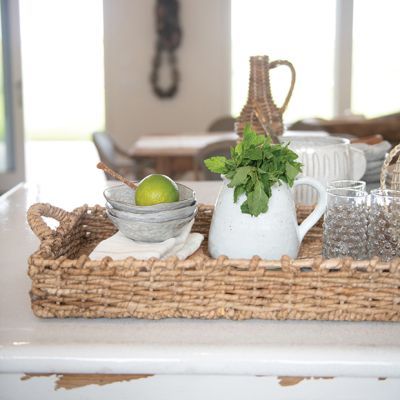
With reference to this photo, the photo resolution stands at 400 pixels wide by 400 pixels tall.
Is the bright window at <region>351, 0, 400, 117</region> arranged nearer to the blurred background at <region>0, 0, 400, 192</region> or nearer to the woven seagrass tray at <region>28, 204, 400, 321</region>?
the blurred background at <region>0, 0, 400, 192</region>

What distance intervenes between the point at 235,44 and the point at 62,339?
5.93 m

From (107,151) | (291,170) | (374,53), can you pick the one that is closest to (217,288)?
(291,170)

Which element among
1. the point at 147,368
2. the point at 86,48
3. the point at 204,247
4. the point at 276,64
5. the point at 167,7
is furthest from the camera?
the point at 86,48

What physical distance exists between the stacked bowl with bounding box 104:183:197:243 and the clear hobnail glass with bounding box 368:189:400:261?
0.75ft

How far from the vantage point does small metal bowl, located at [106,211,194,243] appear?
0.82 m

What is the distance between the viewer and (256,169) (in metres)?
0.77

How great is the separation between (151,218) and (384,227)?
290 millimetres

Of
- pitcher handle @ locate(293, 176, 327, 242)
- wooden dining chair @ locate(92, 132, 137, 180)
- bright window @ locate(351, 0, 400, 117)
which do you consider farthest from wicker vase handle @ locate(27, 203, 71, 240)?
bright window @ locate(351, 0, 400, 117)

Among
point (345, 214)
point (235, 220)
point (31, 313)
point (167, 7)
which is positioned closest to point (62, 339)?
point (31, 313)

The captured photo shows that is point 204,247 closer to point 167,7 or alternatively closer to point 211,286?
point 211,286

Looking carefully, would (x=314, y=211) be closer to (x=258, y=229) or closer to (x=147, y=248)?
(x=258, y=229)

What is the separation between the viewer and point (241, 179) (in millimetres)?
755

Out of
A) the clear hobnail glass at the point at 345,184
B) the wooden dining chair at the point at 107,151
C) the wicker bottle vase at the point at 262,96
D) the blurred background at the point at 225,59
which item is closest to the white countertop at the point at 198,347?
the clear hobnail glass at the point at 345,184

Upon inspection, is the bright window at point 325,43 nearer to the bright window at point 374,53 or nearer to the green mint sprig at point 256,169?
the bright window at point 374,53
